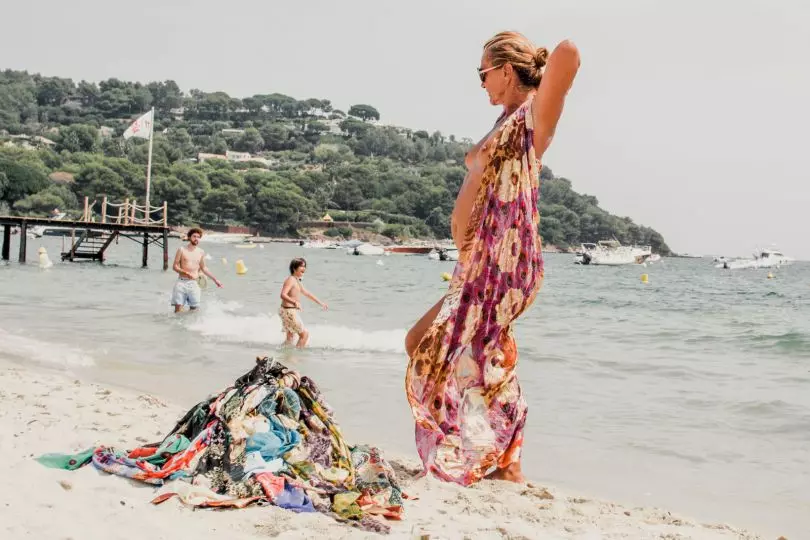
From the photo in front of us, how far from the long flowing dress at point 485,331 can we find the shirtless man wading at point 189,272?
8472 millimetres

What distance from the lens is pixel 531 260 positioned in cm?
359

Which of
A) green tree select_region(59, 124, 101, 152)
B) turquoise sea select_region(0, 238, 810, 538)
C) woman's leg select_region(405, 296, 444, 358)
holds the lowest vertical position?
turquoise sea select_region(0, 238, 810, 538)

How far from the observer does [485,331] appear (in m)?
3.61

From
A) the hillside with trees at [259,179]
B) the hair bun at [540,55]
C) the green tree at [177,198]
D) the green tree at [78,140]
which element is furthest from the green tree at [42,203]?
the hair bun at [540,55]

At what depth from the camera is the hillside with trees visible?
109375mm


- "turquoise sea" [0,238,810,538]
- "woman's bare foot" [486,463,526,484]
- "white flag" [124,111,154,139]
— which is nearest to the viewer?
"woman's bare foot" [486,463,526,484]

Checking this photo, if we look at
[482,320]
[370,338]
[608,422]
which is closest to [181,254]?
[370,338]

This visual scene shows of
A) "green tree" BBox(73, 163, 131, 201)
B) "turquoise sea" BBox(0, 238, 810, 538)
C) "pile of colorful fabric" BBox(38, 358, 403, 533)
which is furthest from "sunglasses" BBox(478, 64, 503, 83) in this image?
"green tree" BBox(73, 163, 131, 201)

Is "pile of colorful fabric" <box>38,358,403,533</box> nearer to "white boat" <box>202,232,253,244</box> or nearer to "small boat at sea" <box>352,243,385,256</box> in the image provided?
"small boat at sea" <box>352,243,385,256</box>

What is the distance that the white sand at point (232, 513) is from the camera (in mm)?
2957

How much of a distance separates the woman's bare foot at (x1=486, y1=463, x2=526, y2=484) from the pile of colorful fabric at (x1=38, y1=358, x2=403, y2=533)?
0.55 metres

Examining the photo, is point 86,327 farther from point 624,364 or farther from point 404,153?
point 404,153

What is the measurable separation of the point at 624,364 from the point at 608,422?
12.7 ft

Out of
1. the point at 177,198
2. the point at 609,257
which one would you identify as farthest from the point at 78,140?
the point at 609,257
